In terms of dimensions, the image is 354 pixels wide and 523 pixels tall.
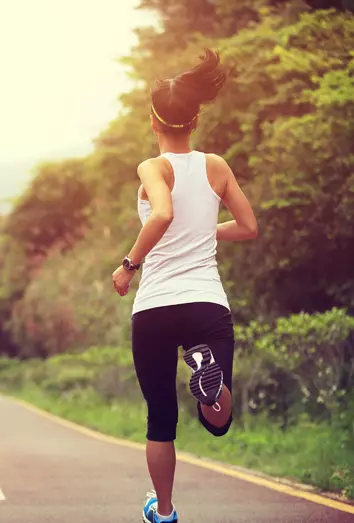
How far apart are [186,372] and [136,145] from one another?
6.49 meters

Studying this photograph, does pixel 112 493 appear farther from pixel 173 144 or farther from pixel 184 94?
pixel 184 94

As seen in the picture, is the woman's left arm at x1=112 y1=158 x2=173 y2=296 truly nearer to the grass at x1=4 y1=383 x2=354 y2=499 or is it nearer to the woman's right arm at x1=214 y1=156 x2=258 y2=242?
the woman's right arm at x1=214 y1=156 x2=258 y2=242

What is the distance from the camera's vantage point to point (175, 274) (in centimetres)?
478

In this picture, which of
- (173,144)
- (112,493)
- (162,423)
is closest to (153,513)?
(162,423)

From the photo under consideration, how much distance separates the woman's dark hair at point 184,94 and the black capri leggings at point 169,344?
787 millimetres

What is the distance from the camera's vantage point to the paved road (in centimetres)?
730

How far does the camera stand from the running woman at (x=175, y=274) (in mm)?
4707

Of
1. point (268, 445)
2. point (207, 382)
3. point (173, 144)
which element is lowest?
point (268, 445)

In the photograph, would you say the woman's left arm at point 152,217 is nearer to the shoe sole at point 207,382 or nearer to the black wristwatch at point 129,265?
the black wristwatch at point 129,265

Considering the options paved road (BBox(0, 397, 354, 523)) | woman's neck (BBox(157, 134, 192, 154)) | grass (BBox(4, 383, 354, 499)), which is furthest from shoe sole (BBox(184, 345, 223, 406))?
grass (BBox(4, 383, 354, 499))

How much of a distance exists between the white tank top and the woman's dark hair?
0.15m

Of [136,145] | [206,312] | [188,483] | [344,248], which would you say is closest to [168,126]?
[206,312]

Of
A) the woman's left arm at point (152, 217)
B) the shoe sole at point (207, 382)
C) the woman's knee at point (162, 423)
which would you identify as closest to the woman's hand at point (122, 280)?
the woman's left arm at point (152, 217)

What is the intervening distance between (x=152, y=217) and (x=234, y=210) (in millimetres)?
597
